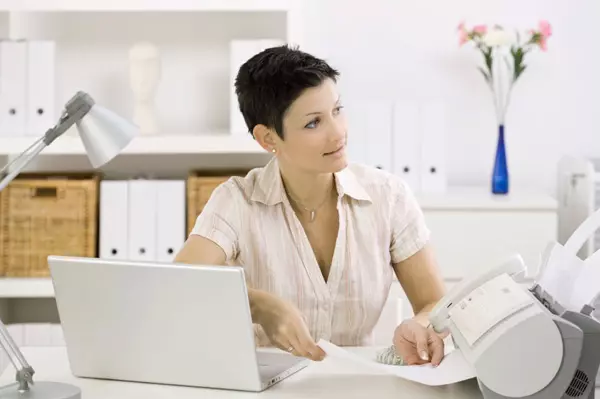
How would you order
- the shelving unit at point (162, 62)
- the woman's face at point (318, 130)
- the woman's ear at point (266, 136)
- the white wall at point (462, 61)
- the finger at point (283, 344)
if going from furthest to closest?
the white wall at point (462, 61)
the shelving unit at point (162, 62)
the woman's ear at point (266, 136)
the woman's face at point (318, 130)
the finger at point (283, 344)

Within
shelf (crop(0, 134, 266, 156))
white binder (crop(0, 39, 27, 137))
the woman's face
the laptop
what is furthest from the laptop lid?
white binder (crop(0, 39, 27, 137))

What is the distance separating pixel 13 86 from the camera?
3.33 m

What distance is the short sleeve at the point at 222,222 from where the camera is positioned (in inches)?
88.4

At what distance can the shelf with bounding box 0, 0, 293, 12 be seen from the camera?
3277 mm

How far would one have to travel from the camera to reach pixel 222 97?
11.9 feet

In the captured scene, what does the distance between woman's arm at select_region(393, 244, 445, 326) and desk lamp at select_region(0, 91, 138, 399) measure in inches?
32.5

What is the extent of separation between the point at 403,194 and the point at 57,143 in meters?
1.43

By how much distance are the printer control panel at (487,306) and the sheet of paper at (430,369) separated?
9cm

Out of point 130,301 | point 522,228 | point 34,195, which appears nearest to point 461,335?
point 130,301


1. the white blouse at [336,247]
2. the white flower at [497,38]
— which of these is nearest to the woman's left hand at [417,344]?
the white blouse at [336,247]

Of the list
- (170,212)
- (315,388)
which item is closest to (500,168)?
(170,212)

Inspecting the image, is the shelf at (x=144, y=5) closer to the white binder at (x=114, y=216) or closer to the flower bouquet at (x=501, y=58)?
the white binder at (x=114, y=216)

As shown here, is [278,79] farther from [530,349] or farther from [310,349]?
[530,349]

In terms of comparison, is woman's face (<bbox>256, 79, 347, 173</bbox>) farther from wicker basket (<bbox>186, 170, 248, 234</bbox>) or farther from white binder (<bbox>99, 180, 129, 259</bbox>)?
white binder (<bbox>99, 180, 129, 259</bbox>)
